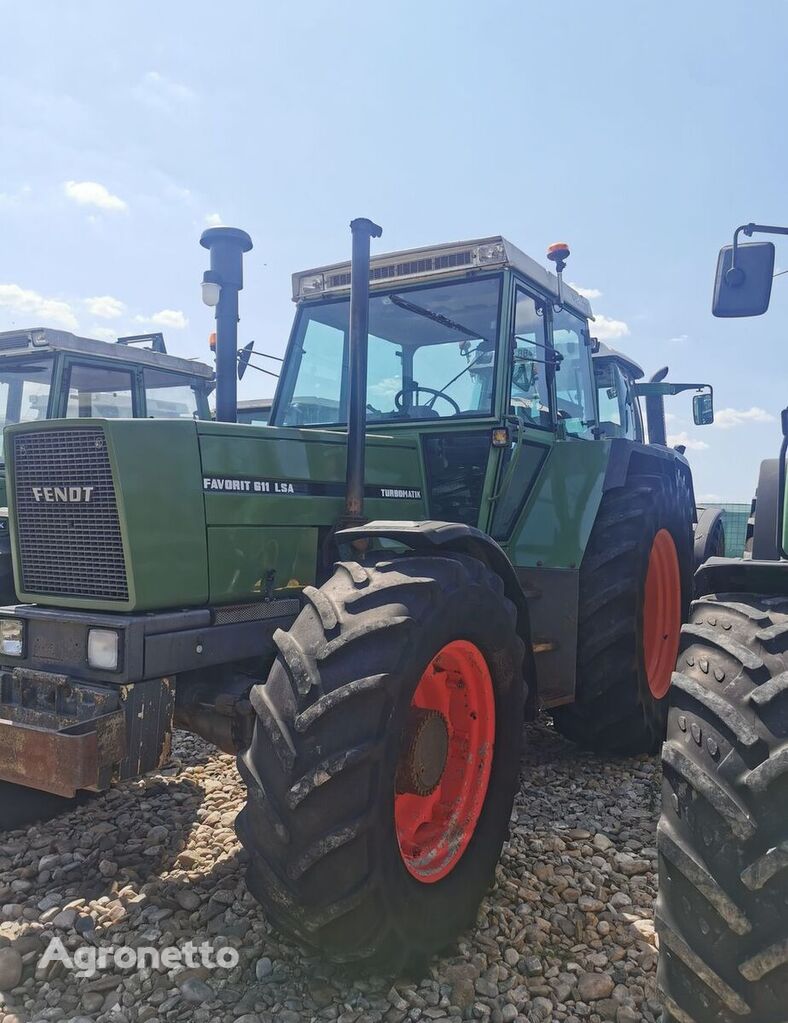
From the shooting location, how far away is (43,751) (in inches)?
99.7

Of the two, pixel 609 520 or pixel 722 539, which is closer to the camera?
pixel 609 520

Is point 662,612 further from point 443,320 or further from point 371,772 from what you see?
point 371,772

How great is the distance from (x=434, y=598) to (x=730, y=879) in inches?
44.9

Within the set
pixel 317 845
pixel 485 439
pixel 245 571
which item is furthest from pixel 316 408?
pixel 317 845

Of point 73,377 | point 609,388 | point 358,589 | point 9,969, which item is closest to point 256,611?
point 358,589

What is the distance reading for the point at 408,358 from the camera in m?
4.17

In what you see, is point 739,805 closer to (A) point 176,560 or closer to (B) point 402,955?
(B) point 402,955

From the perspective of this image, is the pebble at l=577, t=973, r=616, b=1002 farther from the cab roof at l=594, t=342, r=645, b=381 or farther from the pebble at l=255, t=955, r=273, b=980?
the cab roof at l=594, t=342, r=645, b=381

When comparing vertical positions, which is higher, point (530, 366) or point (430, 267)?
point (430, 267)

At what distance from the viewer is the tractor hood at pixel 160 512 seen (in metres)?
2.83

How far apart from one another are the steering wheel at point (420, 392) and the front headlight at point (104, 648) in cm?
198

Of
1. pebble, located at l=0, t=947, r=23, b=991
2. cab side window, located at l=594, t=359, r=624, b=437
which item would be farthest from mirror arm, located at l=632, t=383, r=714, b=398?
pebble, located at l=0, t=947, r=23, b=991

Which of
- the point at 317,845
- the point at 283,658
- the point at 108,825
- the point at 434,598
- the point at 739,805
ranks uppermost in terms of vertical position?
the point at 434,598

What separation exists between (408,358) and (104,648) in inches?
87.3
